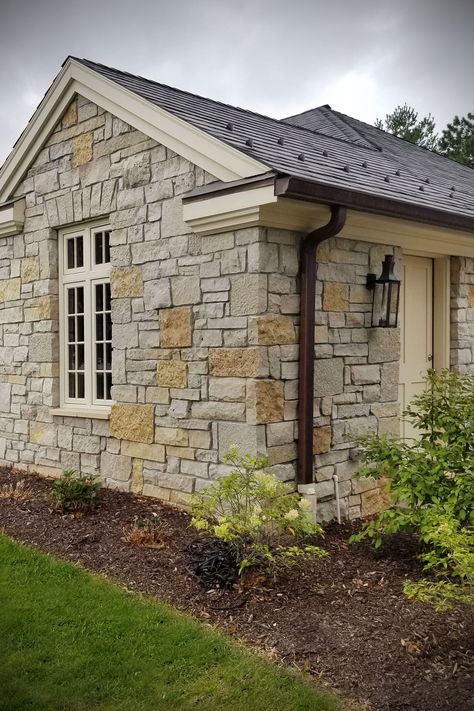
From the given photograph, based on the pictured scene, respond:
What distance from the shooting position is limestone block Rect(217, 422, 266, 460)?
5.05 metres

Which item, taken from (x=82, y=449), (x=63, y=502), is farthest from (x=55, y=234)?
(x=63, y=502)

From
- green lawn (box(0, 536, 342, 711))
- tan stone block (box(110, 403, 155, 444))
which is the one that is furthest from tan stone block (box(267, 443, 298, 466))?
green lawn (box(0, 536, 342, 711))

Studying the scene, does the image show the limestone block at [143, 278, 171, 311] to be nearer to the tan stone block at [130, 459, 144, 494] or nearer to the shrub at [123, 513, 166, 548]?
the tan stone block at [130, 459, 144, 494]

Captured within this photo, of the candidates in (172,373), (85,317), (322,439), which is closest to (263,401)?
(322,439)

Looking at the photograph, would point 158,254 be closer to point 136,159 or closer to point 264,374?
point 136,159

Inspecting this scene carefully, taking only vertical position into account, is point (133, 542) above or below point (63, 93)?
below

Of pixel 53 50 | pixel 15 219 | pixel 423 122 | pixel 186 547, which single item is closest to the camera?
pixel 186 547

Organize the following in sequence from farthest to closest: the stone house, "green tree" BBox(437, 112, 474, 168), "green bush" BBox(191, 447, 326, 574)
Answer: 1. "green tree" BBox(437, 112, 474, 168)
2. the stone house
3. "green bush" BBox(191, 447, 326, 574)

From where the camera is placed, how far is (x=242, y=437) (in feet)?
16.9

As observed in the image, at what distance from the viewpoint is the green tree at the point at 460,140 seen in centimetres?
2616

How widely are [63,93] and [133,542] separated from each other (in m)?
4.84

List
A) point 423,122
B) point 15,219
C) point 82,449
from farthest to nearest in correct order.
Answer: point 423,122 → point 15,219 → point 82,449

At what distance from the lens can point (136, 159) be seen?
616cm

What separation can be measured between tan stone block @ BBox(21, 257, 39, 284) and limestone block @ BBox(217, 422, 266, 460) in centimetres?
328
